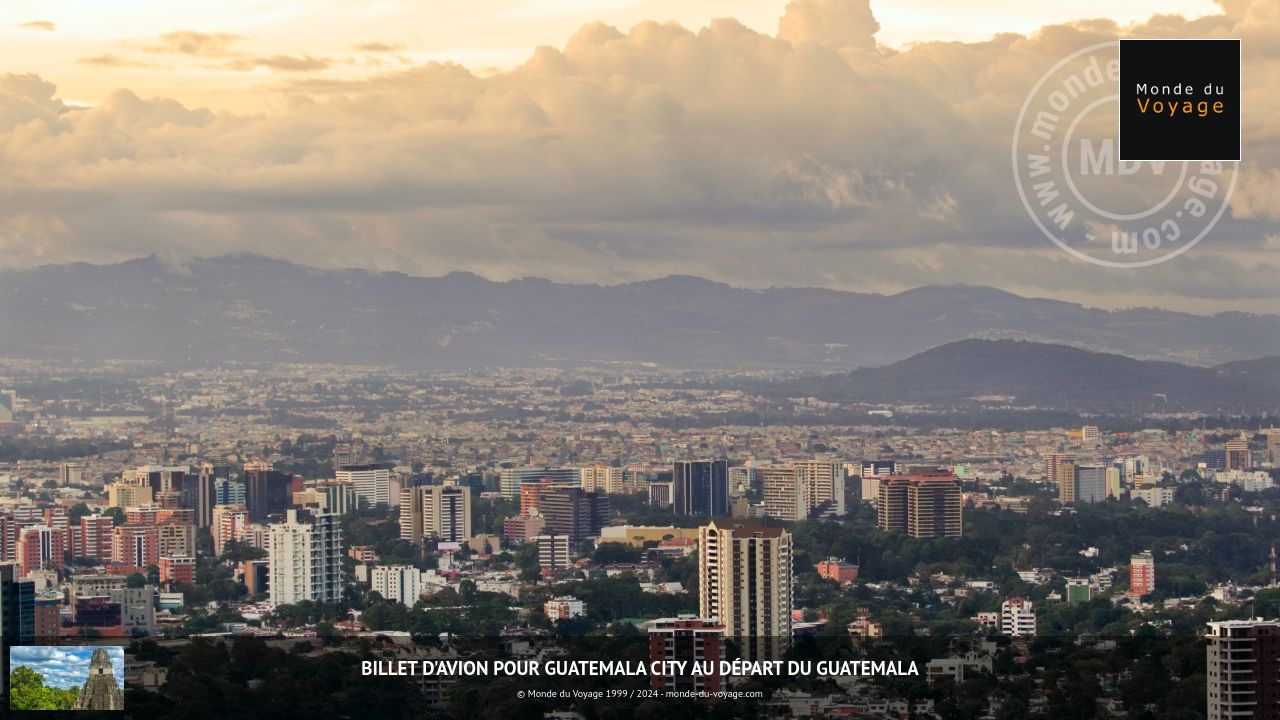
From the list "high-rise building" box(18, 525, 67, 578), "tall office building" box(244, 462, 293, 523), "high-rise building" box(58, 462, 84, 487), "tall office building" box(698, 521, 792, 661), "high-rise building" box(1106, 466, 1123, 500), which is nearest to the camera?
"tall office building" box(698, 521, 792, 661)

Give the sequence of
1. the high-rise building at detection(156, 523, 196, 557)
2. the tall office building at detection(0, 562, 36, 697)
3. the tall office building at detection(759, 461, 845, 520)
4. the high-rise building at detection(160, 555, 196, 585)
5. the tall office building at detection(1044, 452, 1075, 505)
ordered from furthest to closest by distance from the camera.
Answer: the tall office building at detection(1044, 452, 1075, 505)
the tall office building at detection(759, 461, 845, 520)
the high-rise building at detection(156, 523, 196, 557)
the high-rise building at detection(160, 555, 196, 585)
the tall office building at detection(0, 562, 36, 697)

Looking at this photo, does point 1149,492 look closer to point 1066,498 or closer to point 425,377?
point 1066,498

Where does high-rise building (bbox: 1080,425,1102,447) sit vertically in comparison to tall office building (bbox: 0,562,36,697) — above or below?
below

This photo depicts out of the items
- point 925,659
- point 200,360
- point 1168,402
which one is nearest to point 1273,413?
point 1168,402

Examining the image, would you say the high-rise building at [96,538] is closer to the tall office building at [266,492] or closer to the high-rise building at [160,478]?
the tall office building at [266,492]

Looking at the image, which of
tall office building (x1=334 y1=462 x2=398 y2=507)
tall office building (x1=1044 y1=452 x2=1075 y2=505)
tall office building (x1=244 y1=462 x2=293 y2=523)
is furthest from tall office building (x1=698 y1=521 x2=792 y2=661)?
tall office building (x1=1044 y1=452 x2=1075 y2=505)

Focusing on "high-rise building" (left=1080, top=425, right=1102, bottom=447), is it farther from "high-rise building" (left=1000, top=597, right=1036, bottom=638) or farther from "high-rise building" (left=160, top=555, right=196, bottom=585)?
"high-rise building" (left=1000, top=597, right=1036, bottom=638)
